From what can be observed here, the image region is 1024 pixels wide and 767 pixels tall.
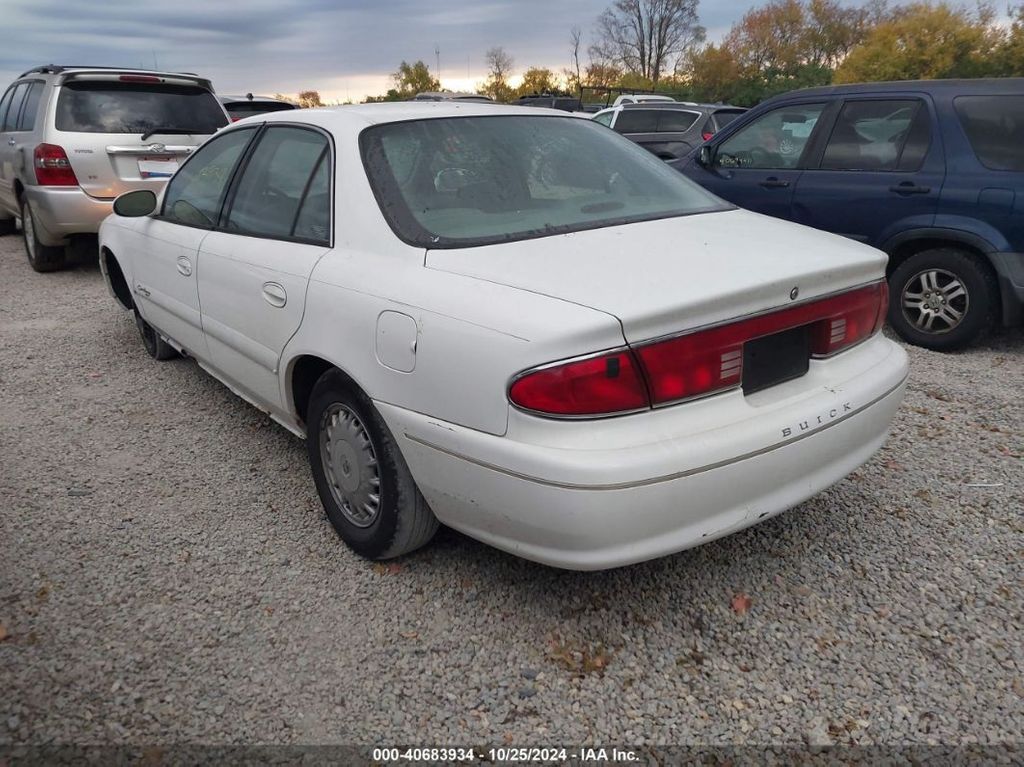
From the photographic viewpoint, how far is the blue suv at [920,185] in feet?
15.7

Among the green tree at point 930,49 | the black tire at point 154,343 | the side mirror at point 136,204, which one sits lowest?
the black tire at point 154,343

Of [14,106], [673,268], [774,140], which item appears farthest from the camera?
[14,106]

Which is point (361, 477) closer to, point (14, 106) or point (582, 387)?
point (582, 387)

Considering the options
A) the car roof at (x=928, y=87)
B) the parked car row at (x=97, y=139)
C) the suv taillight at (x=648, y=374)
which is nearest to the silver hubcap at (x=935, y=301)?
the car roof at (x=928, y=87)

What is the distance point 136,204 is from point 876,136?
15.7 feet

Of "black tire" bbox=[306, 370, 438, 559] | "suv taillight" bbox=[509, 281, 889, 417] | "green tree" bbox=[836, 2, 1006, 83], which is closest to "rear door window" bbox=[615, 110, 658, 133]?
"black tire" bbox=[306, 370, 438, 559]

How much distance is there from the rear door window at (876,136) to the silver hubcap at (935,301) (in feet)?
2.46

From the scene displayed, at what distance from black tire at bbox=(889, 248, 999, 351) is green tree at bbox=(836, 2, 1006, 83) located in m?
36.2

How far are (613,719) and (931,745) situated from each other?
813 millimetres

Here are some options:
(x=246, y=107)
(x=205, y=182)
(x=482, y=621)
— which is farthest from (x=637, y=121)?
(x=482, y=621)

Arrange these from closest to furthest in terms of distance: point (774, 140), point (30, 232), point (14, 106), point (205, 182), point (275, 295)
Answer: point (275, 295), point (205, 182), point (774, 140), point (30, 232), point (14, 106)

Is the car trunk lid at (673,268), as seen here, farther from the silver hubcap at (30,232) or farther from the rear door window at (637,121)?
the rear door window at (637,121)

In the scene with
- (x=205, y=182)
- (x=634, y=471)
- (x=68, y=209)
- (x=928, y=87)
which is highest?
(x=928, y=87)

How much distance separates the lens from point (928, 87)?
5227mm
